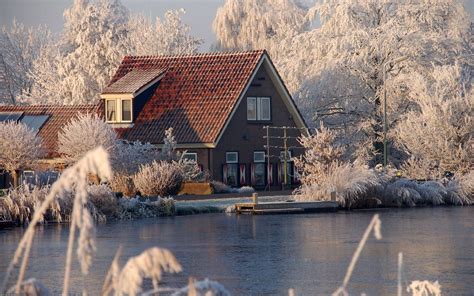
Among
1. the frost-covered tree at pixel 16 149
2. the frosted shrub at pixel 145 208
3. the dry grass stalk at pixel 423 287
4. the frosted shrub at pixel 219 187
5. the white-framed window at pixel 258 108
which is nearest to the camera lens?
the dry grass stalk at pixel 423 287

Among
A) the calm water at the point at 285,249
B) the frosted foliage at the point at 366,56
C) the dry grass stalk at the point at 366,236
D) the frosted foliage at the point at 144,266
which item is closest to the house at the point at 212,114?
the frosted foliage at the point at 366,56

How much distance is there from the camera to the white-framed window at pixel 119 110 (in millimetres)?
54047

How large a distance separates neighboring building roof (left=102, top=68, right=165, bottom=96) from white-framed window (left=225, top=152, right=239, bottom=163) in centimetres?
531

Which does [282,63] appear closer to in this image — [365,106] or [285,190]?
[365,106]

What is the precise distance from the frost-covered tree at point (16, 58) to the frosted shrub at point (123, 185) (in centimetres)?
3459

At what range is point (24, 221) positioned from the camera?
36.6m

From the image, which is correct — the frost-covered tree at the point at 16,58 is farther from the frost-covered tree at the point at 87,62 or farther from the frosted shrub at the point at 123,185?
the frosted shrub at the point at 123,185

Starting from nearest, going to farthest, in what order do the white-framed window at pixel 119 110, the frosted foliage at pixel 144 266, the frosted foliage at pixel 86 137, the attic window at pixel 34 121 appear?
1. the frosted foliage at pixel 144 266
2. the frosted foliage at pixel 86 137
3. the white-framed window at pixel 119 110
4. the attic window at pixel 34 121

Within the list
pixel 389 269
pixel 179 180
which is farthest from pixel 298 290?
pixel 179 180

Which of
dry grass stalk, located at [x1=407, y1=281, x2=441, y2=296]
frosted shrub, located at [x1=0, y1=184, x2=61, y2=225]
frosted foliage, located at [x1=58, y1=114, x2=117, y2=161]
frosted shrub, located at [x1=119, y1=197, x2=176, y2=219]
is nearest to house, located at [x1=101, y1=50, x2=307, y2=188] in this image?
frosted foliage, located at [x1=58, y1=114, x2=117, y2=161]

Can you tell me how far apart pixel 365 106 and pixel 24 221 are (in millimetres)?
27178

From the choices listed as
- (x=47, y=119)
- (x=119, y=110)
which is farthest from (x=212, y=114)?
(x=47, y=119)

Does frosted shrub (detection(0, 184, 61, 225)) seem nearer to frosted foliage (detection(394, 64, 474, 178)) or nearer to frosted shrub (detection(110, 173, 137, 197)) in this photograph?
frosted shrub (detection(110, 173, 137, 197))

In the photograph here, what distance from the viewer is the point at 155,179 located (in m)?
45.2
